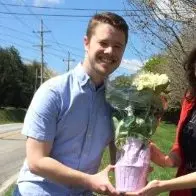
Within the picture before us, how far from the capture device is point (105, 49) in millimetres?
3393

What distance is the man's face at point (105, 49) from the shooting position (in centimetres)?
339

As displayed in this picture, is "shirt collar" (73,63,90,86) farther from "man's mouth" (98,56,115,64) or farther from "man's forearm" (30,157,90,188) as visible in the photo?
"man's forearm" (30,157,90,188)

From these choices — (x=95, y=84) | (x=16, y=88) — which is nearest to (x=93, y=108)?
(x=95, y=84)

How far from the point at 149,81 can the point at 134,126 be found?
0.94 feet

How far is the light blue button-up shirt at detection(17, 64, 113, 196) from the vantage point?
330cm

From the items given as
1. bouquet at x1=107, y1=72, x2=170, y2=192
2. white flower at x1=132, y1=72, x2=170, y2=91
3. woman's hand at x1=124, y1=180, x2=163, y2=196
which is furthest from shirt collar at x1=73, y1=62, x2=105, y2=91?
woman's hand at x1=124, y1=180, x2=163, y2=196

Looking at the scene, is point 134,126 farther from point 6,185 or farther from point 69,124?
point 6,185

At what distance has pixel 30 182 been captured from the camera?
11.3 feet

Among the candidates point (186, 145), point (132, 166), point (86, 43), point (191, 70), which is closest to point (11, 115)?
point (191, 70)

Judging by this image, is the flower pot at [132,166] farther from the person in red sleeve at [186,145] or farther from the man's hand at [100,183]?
the person in red sleeve at [186,145]

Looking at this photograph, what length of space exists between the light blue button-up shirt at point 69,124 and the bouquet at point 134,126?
3.6 inches

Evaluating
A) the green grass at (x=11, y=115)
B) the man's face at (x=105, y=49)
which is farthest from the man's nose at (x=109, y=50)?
the green grass at (x=11, y=115)

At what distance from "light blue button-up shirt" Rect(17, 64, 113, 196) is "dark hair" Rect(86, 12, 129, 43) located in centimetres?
24

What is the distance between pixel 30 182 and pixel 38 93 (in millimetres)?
512
